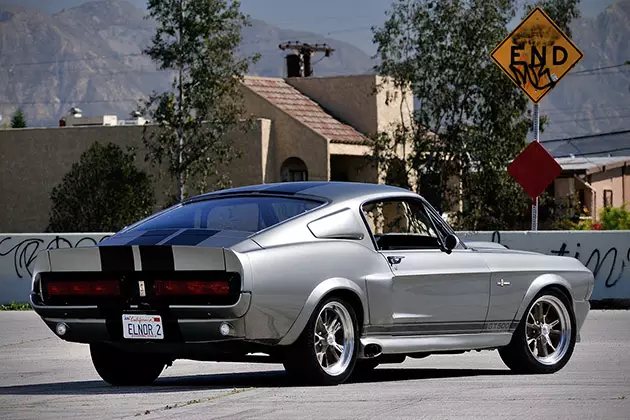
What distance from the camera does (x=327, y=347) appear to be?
35.7ft

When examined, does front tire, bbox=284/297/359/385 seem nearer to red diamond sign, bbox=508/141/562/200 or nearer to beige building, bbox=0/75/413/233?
red diamond sign, bbox=508/141/562/200

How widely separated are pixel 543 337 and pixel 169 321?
3.68 meters

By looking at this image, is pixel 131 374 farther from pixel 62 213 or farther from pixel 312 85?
pixel 312 85

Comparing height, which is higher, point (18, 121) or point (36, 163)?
point (18, 121)

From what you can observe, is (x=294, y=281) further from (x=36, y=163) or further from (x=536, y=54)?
(x=36, y=163)

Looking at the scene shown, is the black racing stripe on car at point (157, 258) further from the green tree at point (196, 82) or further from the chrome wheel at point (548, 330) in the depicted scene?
the green tree at point (196, 82)

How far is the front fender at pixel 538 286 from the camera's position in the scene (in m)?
12.4

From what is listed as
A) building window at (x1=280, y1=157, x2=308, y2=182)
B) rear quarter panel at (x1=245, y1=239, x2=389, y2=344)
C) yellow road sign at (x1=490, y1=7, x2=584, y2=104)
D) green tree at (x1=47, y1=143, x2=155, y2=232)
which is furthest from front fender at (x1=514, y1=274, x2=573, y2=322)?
building window at (x1=280, y1=157, x2=308, y2=182)

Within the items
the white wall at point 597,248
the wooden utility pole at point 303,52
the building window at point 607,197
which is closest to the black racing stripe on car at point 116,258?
the white wall at point 597,248

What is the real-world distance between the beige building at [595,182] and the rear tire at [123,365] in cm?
5517

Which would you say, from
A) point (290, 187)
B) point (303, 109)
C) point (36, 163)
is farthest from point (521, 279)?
point (36, 163)

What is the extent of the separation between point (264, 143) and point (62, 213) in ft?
25.5

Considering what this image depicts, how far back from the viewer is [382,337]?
37.1ft

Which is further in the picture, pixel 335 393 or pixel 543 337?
pixel 543 337
